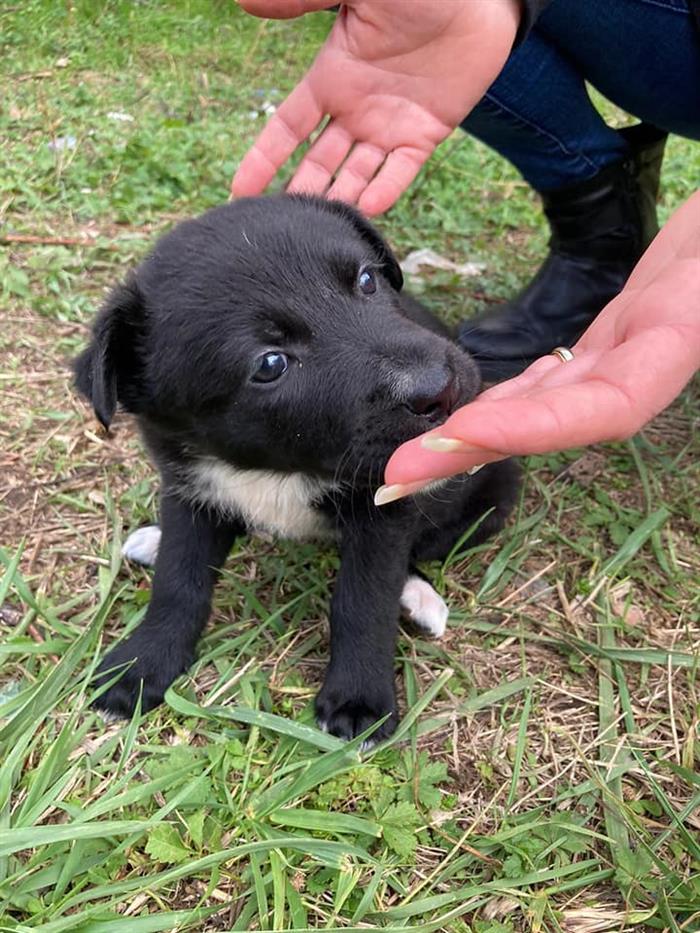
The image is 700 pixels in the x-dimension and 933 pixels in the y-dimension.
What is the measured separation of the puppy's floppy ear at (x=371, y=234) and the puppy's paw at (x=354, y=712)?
49.6 inches

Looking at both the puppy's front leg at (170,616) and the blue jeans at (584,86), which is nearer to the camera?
→ the puppy's front leg at (170,616)

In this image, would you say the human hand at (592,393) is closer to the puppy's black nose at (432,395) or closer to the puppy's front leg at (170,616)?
the puppy's black nose at (432,395)

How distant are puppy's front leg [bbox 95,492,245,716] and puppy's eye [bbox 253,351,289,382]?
57 cm

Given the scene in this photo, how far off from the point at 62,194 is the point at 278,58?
2725mm

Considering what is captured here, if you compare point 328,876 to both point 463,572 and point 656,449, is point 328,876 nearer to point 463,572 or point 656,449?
point 463,572

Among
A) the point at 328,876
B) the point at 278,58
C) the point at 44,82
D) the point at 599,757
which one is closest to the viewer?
the point at 328,876

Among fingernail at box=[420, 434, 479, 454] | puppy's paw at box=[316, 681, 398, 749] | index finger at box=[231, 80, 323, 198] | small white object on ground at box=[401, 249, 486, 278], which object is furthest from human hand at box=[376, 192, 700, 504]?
small white object on ground at box=[401, 249, 486, 278]

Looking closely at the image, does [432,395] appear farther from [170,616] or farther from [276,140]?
[276,140]

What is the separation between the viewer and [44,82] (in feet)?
18.9

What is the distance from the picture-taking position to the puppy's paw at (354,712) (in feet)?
7.39

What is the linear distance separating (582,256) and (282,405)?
7.55 ft

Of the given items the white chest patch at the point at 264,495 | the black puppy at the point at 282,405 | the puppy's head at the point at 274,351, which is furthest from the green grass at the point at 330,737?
the puppy's head at the point at 274,351

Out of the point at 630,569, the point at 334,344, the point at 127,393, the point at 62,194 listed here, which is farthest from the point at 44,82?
the point at 630,569

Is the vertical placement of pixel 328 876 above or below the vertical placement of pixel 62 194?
above
